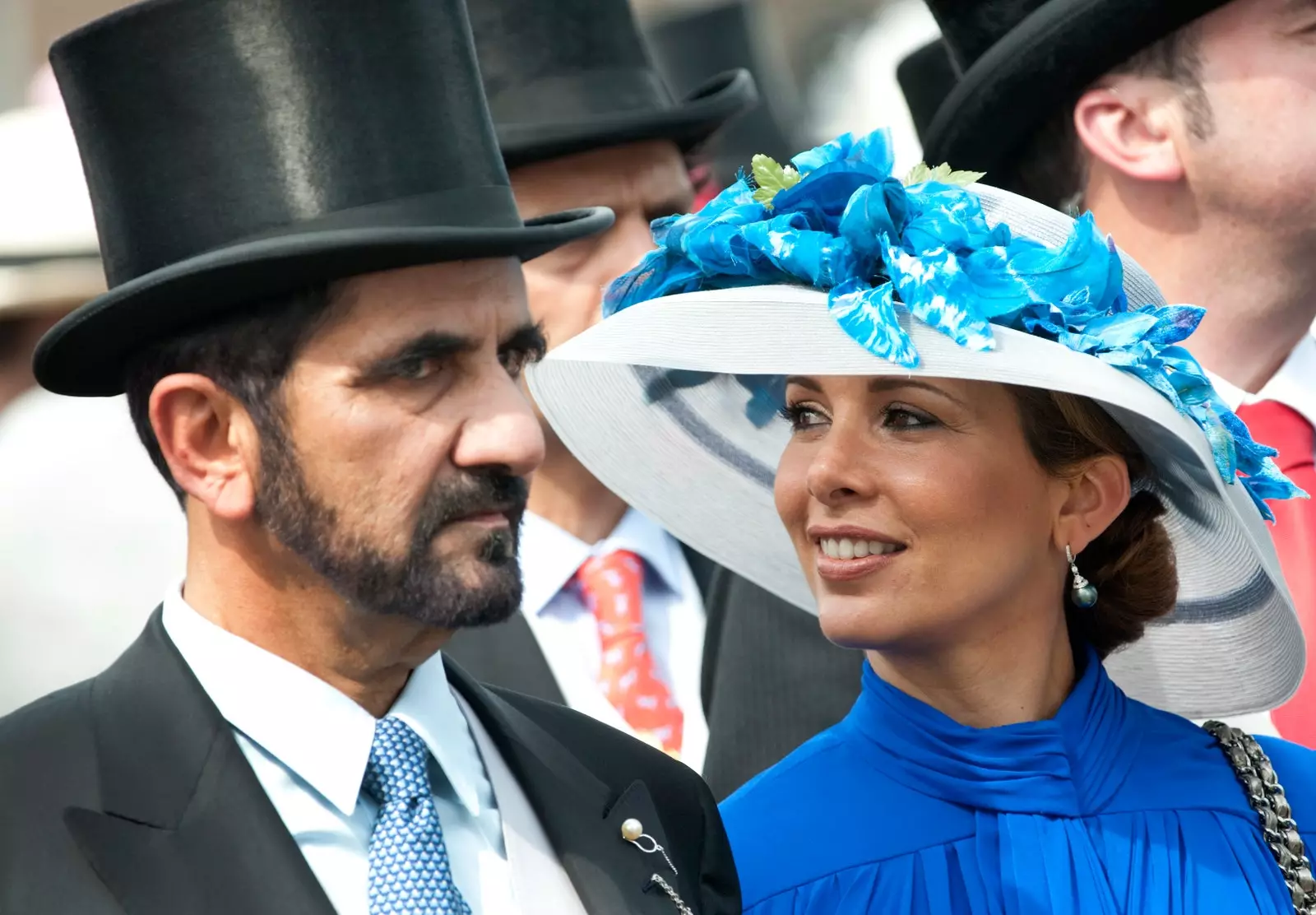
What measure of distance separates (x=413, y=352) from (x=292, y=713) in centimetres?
55

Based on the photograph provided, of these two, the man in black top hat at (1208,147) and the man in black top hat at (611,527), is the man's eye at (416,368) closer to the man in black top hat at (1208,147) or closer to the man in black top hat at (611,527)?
the man in black top hat at (611,527)

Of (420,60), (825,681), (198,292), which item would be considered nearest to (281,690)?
(198,292)

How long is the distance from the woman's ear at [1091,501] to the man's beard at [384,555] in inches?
38.1

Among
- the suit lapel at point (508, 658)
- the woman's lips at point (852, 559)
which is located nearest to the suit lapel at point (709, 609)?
the suit lapel at point (508, 658)

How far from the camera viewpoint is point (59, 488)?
4375mm

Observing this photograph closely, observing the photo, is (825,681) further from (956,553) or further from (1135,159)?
(1135,159)

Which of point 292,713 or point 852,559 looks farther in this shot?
point 852,559

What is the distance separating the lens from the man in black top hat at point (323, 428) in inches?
109

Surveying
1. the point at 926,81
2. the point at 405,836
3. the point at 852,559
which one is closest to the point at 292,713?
the point at 405,836

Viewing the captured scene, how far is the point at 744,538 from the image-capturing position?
3.78 meters

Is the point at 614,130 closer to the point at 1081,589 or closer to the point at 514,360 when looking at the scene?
the point at 514,360

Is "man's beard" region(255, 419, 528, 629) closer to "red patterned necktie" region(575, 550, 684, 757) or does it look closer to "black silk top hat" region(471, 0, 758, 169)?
"red patterned necktie" region(575, 550, 684, 757)

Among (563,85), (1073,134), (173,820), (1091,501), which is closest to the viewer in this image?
(173,820)

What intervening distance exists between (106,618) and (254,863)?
1869 mm
